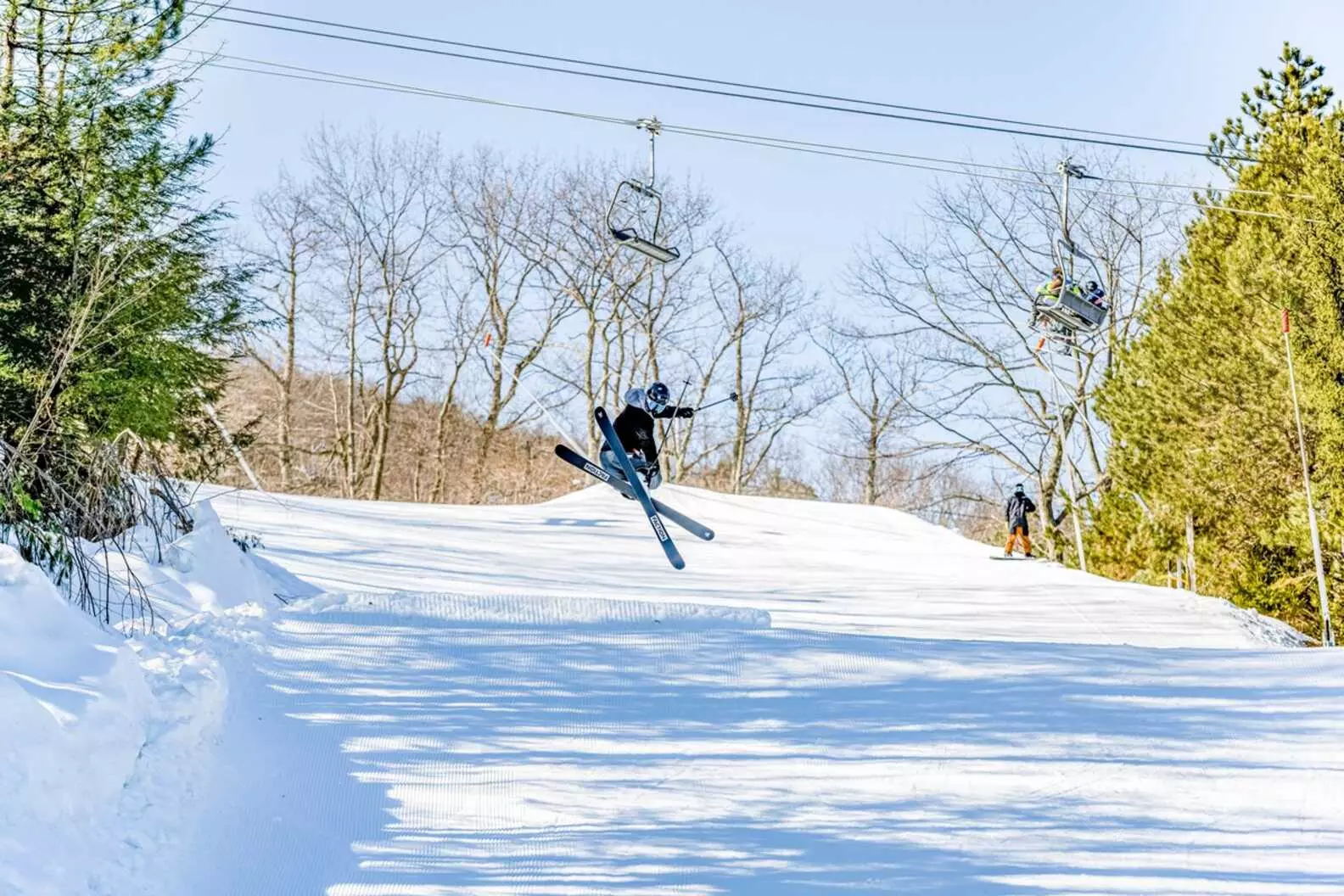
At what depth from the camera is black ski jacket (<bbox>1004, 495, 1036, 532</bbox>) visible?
57.9 feet

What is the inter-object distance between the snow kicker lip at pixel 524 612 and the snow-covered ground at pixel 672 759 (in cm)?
3

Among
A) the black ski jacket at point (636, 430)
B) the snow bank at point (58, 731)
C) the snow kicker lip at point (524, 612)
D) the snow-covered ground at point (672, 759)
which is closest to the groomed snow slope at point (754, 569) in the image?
the black ski jacket at point (636, 430)

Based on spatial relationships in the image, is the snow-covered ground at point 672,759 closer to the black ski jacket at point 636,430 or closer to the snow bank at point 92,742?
the snow bank at point 92,742

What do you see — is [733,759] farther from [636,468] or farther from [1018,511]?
[1018,511]

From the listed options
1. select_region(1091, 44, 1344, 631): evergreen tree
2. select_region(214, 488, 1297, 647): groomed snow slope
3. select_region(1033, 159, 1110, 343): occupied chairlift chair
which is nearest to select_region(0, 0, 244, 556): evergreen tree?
select_region(214, 488, 1297, 647): groomed snow slope

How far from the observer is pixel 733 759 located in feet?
20.7

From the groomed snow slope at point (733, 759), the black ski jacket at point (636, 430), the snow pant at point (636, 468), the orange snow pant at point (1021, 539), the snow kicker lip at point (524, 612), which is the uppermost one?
the black ski jacket at point (636, 430)

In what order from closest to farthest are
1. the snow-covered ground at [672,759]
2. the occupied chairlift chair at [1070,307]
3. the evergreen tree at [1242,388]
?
1. the snow-covered ground at [672,759]
2. the occupied chairlift chair at [1070,307]
3. the evergreen tree at [1242,388]

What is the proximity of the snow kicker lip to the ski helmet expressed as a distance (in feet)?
7.73

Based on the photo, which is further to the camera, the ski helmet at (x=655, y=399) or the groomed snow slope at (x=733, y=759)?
the ski helmet at (x=655, y=399)

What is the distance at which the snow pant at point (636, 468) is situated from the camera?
37.2 feet

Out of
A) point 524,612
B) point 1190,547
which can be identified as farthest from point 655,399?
point 1190,547

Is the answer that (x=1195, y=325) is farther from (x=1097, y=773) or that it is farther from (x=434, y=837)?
(x=434, y=837)

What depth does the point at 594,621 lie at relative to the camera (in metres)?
8.71
